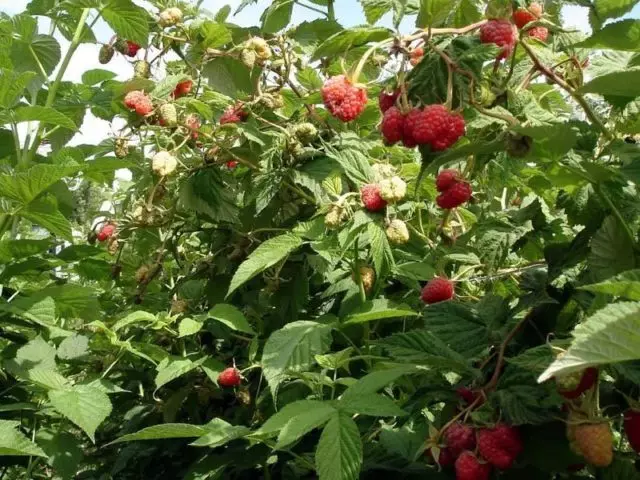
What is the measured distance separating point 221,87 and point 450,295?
107cm

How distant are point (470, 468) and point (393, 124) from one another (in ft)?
1.68

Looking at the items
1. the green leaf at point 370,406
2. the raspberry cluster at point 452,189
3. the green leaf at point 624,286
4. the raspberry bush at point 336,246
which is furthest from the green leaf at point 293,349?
the green leaf at point 624,286

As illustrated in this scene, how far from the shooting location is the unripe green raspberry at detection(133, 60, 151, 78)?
248 centimetres

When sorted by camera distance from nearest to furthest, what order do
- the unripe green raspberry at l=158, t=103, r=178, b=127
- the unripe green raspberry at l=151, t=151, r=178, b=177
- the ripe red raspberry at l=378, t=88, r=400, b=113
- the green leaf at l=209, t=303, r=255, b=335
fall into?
the ripe red raspberry at l=378, t=88, r=400, b=113 → the green leaf at l=209, t=303, r=255, b=335 → the unripe green raspberry at l=151, t=151, r=178, b=177 → the unripe green raspberry at l=158, t=103, r=178, b=127

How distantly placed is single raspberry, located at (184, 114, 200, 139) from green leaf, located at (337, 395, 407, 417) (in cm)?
108

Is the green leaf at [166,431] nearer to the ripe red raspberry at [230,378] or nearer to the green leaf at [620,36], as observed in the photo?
the ripe red raspberry at [230,378]

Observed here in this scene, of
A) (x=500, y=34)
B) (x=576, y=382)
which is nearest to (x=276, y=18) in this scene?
(x=500, y=34)

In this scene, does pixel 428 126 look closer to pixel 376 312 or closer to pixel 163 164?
pixel 376 312

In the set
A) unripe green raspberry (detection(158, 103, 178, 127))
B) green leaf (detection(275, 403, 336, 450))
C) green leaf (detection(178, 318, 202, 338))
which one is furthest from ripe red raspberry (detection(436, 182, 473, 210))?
unripe green raspberry (detection(158, 103, 178, 127))

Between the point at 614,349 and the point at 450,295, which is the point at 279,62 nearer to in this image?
the point at 450,295

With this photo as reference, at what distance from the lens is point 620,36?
1.30 meters

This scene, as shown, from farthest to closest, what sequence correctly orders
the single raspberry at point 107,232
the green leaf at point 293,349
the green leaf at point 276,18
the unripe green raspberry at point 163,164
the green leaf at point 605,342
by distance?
1. the single raspberry at point 107,232
2. the green leaf at point 276,18
3. the unripe green raspberry at point 163,164
4. the green leaf at point 293,349
5. the green leaf at point 605,342

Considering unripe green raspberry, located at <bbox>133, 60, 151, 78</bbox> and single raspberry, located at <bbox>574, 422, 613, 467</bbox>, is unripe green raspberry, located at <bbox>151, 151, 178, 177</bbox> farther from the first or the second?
single raspberry, located at <bbox>574, 422, 613, 467</bbox>

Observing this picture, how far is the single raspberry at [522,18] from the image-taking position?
140 cm
